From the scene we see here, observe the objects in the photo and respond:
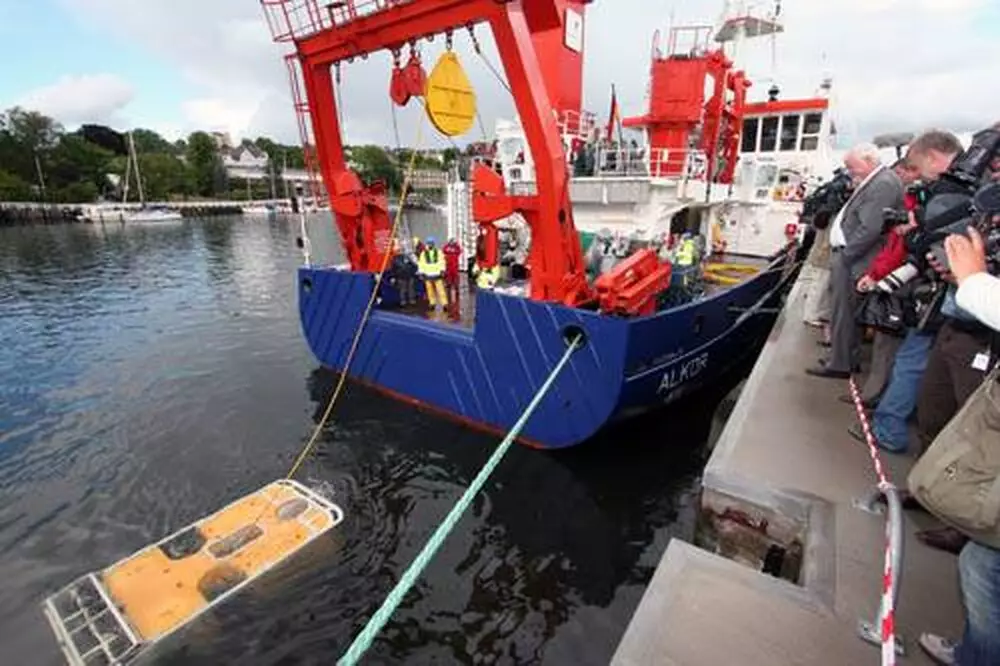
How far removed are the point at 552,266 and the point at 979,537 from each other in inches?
158

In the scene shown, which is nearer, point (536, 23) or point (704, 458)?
point (536, 23)

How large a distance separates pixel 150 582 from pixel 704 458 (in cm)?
558

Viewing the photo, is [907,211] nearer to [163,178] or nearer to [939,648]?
[939,648]

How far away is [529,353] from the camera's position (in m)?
5.46

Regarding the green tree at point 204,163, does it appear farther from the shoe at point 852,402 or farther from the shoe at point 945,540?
the shoe at point 945,540

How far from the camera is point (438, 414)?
6.79 m

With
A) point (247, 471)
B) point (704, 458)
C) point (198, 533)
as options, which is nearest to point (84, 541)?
point (198, 533)

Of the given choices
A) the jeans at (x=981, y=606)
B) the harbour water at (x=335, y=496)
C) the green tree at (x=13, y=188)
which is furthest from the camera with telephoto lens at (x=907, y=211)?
the green tree at (x=13, y=188)

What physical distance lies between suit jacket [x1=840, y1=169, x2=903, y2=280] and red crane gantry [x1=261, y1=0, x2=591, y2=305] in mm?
2323

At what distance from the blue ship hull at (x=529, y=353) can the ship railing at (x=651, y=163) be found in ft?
7.77

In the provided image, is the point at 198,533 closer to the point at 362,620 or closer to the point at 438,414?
the point at 362,620

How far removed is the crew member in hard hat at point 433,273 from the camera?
7320mm

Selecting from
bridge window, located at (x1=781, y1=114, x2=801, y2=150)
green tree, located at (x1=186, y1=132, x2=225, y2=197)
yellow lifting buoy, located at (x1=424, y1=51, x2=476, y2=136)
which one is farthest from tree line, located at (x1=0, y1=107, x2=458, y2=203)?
yellow lifting buoy, located at (x1=424, y1=51, x2=476, y2=136)

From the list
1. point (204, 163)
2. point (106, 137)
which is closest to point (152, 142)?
point (106, 137)
